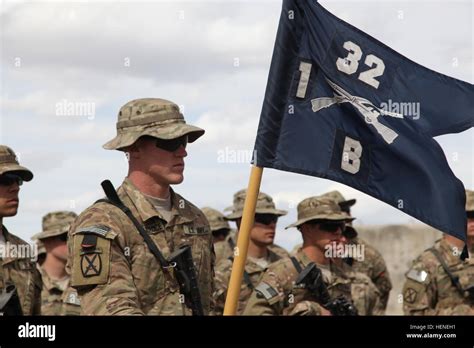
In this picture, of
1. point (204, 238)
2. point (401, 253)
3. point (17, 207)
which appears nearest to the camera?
point (204, 238)

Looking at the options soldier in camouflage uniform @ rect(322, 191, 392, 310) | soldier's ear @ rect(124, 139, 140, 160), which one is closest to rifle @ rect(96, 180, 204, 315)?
soldier's ear @ rect(124, 139, 140, 160)

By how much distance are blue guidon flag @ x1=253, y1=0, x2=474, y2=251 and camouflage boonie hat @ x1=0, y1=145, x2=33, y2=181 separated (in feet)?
10.3

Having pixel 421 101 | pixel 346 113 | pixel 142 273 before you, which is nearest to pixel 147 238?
pixel 142 273

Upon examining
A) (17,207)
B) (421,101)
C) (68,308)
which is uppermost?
(421,101)

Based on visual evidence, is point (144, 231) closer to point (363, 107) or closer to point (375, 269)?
point (363, 107)

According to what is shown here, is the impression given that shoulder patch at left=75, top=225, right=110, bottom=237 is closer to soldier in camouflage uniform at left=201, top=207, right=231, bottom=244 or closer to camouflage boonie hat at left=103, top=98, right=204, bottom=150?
camouflage boonie hat at left=103, top=98, right=204, bottom=150

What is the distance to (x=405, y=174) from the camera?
8984mm

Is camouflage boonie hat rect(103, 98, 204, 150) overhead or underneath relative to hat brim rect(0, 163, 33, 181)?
overhead

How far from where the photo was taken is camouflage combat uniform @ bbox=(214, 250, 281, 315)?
49.4 feet

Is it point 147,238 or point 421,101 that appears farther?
point 421,101

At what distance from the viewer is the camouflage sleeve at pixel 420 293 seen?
14934 mm

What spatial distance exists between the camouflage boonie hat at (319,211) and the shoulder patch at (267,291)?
4.27 feet

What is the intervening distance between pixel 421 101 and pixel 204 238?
6.58 feet
